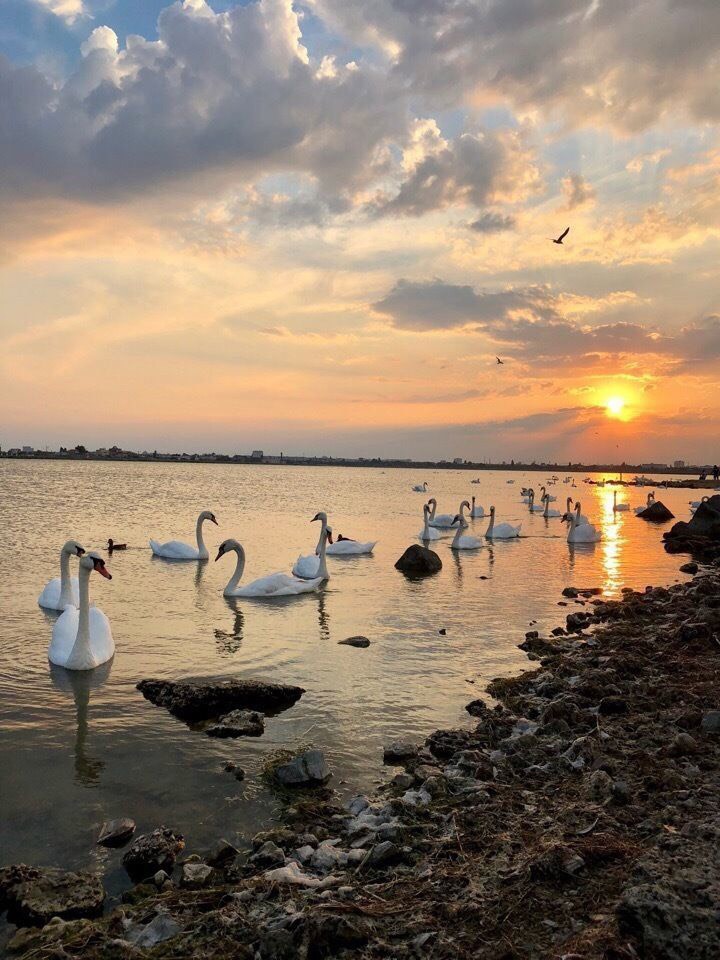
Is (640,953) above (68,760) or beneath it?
above

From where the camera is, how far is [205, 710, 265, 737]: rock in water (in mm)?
7980

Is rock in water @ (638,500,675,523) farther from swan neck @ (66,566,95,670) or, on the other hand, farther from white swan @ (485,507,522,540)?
swan neck @ (66,566,95,670)

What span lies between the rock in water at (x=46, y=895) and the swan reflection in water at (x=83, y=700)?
175 cm

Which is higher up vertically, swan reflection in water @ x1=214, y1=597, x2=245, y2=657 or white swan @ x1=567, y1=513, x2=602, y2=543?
white swan @ x1=567, y1=513, x2=602, y2=543

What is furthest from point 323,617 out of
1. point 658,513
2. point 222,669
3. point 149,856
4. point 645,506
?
point 645,506

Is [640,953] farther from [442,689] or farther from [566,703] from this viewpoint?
[442,689]

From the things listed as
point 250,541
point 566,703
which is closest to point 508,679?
point 566,703

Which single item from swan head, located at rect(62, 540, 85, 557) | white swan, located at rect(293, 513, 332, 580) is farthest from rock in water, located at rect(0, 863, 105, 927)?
white swan, located at rect(293, 513, 332, 580)

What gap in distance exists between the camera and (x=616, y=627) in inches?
507

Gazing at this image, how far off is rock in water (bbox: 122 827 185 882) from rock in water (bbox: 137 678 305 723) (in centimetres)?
304

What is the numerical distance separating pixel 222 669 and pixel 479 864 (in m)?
6.43

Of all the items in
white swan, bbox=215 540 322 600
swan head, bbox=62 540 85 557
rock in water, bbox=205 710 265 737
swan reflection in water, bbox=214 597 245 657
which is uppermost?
swan head, bbox=62 540 85 557

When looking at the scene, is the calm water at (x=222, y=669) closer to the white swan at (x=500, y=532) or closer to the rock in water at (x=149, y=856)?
the rock in water at (x=149, y=856)

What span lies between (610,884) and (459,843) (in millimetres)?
1212
